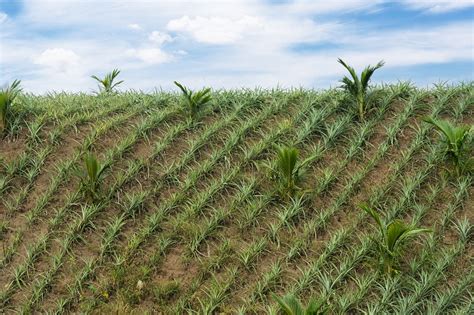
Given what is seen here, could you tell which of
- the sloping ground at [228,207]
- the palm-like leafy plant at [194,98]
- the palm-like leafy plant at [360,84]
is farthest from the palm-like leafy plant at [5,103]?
the palm-like leafy plant at [360,84]

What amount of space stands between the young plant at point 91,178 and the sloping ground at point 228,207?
0.36 feet

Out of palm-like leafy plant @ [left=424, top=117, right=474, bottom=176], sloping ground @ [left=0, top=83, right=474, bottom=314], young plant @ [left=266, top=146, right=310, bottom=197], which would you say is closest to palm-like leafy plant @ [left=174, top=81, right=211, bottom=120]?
sloping ground @ [left=0, top=83, right=474, bottom=314]

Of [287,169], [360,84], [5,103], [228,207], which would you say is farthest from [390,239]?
[5,103]

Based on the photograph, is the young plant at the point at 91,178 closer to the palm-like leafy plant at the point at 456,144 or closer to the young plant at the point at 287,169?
the young plant at the point at 287,169

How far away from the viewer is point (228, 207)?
627cm

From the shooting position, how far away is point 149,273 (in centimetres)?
560

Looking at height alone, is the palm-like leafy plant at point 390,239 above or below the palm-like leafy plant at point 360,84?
below

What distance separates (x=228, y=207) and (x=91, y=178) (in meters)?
1.37

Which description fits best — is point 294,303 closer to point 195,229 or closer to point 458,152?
point 195,229

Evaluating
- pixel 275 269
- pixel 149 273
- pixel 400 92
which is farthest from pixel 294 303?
pixel 400 92

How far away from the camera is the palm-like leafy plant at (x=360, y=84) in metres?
7.41

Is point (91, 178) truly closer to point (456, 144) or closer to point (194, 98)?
point (194, 98)

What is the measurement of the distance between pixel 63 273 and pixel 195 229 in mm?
1254

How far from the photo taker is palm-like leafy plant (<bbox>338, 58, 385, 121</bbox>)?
7.41m
